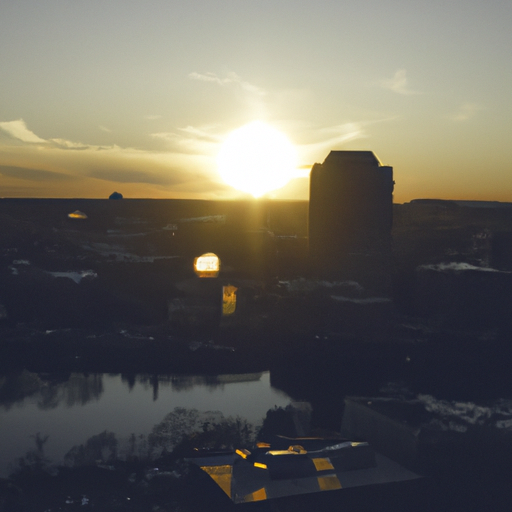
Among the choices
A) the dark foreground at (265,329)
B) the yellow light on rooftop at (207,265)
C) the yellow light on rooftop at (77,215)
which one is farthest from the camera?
the yellow light on rooftop at (77,215)

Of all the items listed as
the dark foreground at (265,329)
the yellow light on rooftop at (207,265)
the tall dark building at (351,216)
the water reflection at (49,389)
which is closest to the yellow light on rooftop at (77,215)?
the dark foreground at (265,329)

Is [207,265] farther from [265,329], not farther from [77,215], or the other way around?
[77,215]

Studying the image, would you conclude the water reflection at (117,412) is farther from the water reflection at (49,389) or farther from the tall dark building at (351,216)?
the tall dark building at (351,216)

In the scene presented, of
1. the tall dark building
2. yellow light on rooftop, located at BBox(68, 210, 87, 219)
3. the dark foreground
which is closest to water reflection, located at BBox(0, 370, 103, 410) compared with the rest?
the dark foreground

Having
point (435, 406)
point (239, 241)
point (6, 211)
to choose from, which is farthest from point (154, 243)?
point (435, 406)

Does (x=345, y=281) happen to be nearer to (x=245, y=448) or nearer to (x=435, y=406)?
(x=435, y=406)

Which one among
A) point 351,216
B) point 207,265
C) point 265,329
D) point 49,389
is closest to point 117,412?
point 49,389

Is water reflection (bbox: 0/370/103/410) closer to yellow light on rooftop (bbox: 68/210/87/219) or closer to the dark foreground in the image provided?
the dark foreground
